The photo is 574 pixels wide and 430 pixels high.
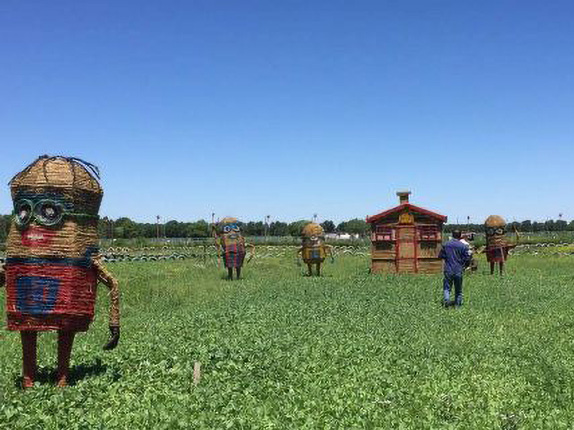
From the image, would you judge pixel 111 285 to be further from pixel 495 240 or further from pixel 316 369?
pixel 495 240

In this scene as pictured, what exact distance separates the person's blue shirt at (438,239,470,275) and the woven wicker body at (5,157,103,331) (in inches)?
457

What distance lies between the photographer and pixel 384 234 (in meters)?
30.1

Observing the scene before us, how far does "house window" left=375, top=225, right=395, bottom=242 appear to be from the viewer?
29938 mm

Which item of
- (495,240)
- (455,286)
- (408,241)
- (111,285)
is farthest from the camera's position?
(495,240)

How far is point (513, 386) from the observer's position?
27.7 feet

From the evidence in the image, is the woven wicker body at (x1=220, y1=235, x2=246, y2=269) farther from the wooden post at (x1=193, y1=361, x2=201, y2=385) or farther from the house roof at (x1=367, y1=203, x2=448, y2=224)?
the wooden post at (x1=193, y1=361, x2=201, y2=385)

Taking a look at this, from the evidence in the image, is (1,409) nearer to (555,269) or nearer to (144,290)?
(144,290)

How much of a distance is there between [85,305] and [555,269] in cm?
2858

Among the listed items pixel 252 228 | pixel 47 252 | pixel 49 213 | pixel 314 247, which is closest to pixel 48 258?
pixel 47 252

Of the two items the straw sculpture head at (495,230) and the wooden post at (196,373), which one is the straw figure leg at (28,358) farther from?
the straw sculpture head at (495,230)

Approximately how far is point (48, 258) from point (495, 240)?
2540 cm

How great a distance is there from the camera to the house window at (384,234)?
2994cm

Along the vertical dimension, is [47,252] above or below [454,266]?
above

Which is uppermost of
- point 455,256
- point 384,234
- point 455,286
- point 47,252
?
point 384,234
